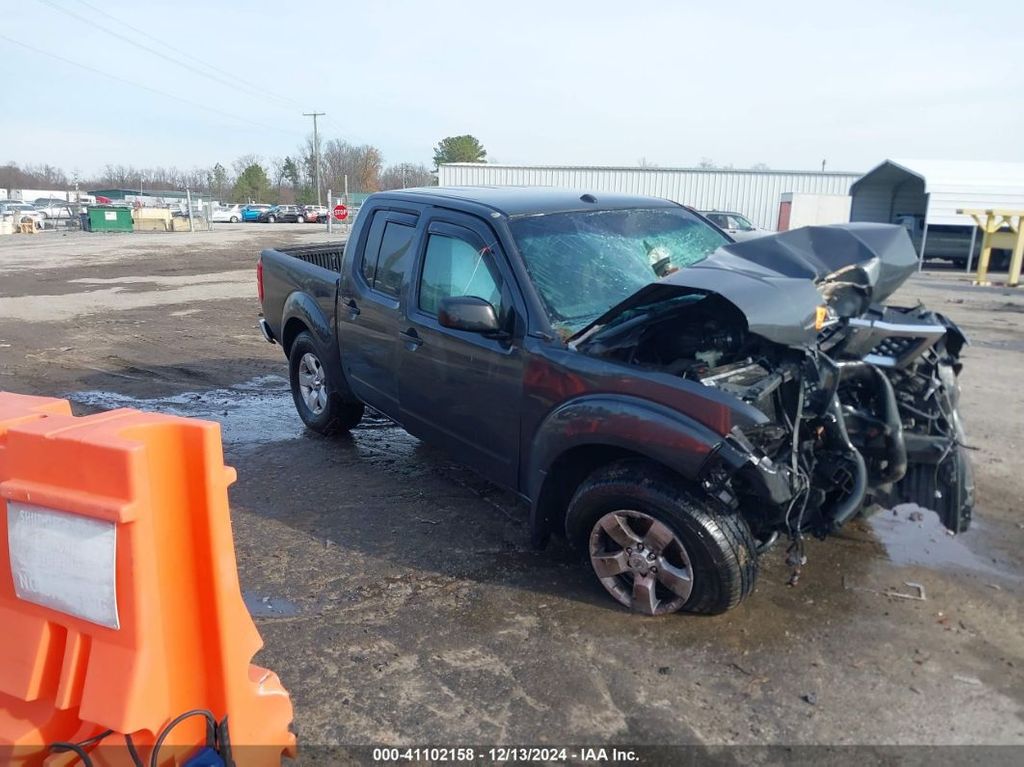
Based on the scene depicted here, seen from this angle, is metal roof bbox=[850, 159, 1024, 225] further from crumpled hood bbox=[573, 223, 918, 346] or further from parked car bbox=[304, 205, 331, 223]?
parked car bbox=[304, 205, 331, 223]

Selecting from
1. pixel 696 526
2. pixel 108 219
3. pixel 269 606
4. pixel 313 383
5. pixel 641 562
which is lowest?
pixel 269 606

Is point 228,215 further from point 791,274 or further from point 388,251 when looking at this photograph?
point 791,274

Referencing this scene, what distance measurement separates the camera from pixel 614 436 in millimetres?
3428

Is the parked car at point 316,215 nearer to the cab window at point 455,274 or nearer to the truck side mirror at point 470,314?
the cab window at point 455,274

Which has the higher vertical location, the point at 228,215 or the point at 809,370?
the point at 809,370

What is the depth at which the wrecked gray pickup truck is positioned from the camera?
3301mm

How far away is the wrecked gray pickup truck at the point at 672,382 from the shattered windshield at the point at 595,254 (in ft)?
0.04

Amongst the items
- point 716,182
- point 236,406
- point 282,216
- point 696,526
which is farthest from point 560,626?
point 282,216

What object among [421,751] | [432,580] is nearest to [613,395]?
[432,580]

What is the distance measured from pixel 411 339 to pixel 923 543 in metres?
3.23

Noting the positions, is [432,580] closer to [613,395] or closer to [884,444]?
[613,395]

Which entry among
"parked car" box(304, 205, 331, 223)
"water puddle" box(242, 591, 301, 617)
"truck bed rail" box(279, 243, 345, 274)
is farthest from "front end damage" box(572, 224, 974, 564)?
"parked car" box(304, 205, 331, 223)

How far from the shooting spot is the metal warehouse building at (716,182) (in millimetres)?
38906

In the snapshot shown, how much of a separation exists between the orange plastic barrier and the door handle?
2430mm
